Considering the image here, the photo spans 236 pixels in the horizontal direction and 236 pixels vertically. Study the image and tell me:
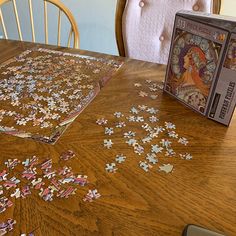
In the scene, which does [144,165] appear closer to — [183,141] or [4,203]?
[183,141]

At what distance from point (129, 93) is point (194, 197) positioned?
0.45 metres

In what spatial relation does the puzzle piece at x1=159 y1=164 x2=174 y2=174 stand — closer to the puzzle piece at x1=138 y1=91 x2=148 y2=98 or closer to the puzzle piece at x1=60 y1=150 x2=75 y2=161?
the puzzle piece at x1=60 y1=150 x2=75 y2=161

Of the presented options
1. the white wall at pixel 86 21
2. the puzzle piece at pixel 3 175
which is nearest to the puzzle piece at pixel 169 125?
the puzzle piece at pixel 3 175

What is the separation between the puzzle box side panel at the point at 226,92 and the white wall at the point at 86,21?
161 centimetres

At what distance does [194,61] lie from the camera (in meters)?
0.74

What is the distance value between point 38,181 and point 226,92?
1.79ft

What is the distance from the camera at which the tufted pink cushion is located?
4.00ft

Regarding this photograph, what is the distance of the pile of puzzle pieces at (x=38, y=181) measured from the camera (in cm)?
51

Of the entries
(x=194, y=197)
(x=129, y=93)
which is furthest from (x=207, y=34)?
(x=194, y=197)

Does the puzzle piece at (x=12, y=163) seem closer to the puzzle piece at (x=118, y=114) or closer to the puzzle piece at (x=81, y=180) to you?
the puzzle piece at (x=81, y=180)

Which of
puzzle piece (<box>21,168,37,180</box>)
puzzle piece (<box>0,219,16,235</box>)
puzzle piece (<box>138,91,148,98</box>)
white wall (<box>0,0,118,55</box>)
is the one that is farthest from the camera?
white wall (<box>0,0,118,55</box>)

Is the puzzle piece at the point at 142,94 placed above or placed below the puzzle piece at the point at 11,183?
above

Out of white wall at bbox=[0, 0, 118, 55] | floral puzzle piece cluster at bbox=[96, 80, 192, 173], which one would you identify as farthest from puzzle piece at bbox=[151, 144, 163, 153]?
white wall at bbox=[0, 0, 118, 55]

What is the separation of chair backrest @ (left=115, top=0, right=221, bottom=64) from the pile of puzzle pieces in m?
0.94
